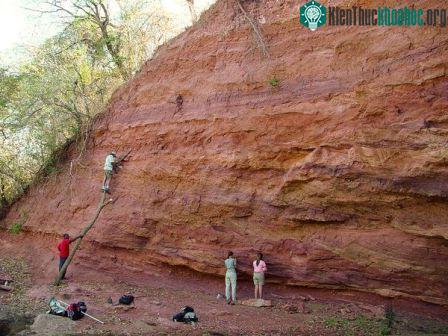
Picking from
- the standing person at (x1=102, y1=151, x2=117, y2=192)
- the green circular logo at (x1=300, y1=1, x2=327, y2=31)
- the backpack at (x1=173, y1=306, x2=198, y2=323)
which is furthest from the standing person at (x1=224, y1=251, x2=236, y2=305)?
the green circular logo at (x1=300, y1=1, x2=327, y2=31)

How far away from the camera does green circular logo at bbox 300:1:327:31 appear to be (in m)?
9.48

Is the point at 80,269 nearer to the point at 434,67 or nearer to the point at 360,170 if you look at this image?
the point at 360,170

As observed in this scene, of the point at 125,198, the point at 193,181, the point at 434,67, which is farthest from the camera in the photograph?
the point at 125,198

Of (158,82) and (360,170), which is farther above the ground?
(158,82)

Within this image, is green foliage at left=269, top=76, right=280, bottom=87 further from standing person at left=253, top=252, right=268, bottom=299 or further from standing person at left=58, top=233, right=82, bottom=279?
standing person at left=58, top=233, right=82, bottom=279

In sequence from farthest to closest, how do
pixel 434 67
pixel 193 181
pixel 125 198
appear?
pixel 125 198, pixel 193 181, pixel 434 67

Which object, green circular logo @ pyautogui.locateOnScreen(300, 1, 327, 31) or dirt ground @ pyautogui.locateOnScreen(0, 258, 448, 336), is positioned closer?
dirt ground @ pyautogui.locateOnScreen(0, 258, 448, 336)

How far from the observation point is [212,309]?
366 inches

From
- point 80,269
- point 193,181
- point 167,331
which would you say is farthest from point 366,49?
point 80,269

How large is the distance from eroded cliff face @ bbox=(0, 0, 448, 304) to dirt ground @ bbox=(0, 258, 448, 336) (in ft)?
1.16

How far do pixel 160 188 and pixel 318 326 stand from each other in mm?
5142

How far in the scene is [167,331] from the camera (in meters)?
8.37

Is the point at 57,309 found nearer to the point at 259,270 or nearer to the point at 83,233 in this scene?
the point at 83,233

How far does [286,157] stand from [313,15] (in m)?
3.23
